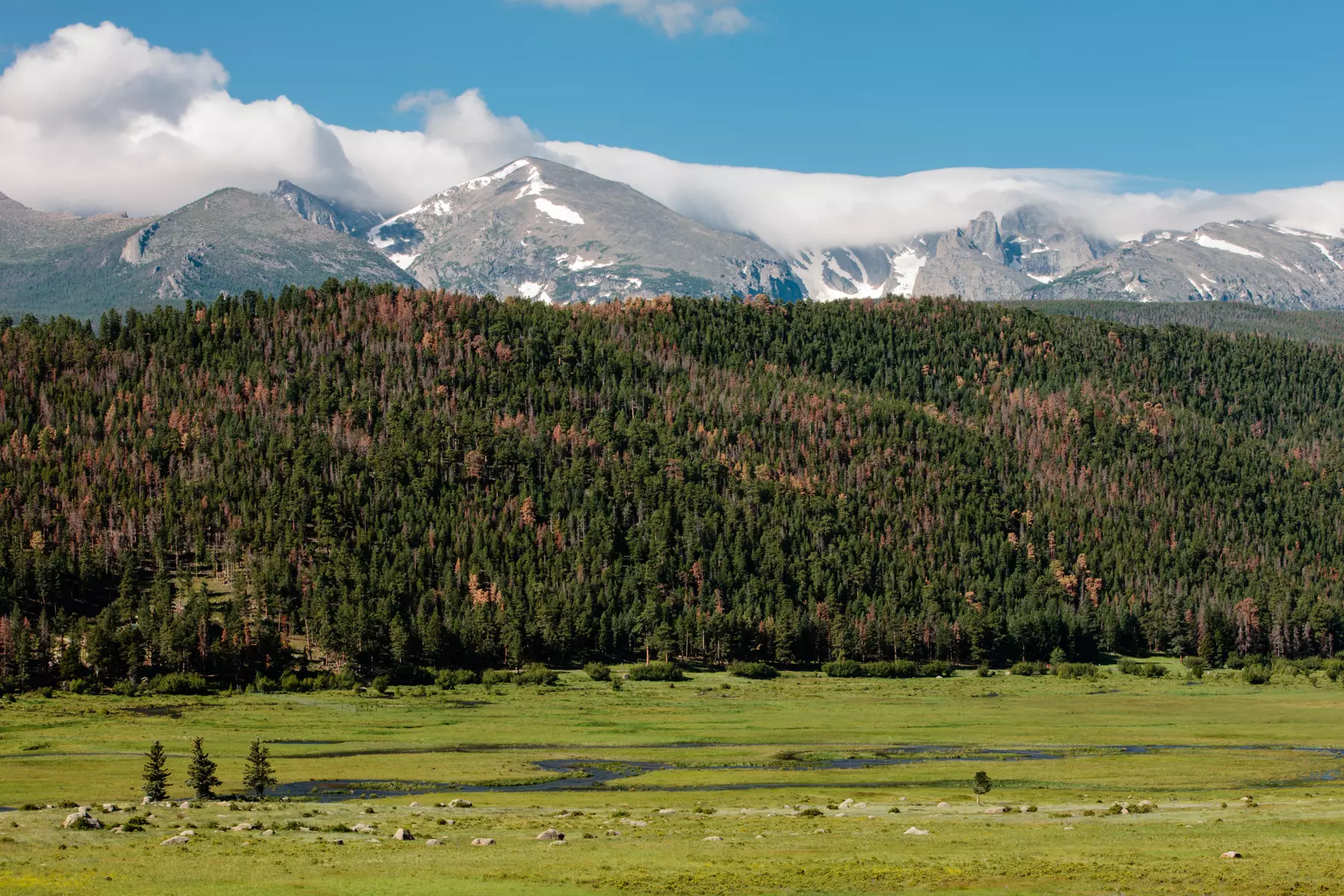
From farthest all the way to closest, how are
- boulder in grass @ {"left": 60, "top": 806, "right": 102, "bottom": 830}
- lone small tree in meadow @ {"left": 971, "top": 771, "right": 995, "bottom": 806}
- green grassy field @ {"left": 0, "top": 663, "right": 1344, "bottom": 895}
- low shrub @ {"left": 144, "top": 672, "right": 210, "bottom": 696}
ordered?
low shrub @ {"left": 144, "top": 672, "right": 210, "bottom": 696}
lone small tree in meadow @ {"left": 971, "top": 771, "right": 995, "bottom": 806}
boulder in grass @ {"left": 60, "top": 806, "right": 102, "bottom": 830}
green grassy field @ {"left": 0, "top": 663, "right": 1344, "bottom": 895}

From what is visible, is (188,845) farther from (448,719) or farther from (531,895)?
(448,719)

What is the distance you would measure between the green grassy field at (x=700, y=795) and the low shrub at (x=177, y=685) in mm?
6573

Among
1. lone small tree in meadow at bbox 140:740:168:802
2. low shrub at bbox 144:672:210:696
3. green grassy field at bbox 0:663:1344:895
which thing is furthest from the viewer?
low shrub at bbox 144:672:210:696

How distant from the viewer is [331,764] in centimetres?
11812

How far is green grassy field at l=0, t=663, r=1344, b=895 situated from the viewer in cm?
6328

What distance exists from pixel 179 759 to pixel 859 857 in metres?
75.9

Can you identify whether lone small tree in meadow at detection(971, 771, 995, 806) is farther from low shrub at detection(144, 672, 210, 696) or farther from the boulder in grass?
low shrub at detection(144, 672, 210, 696)

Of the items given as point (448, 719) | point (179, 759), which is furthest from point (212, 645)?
point (179, 759)

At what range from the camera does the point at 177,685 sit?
17988 centimetres

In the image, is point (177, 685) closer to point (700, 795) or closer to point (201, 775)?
point (201, 775)

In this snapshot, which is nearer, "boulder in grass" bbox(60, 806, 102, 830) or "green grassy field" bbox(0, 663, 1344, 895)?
"green grassy field" bbox(0, 663, 1344, 895)

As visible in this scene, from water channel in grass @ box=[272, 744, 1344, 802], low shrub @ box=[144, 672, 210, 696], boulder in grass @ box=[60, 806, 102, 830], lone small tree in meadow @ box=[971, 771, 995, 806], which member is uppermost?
boulder in grass @ box=[60, 806, 102, 830]

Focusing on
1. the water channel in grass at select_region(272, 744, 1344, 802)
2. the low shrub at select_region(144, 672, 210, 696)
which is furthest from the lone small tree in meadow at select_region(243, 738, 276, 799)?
the low shrub at select_region(144, 672, 210, 696)

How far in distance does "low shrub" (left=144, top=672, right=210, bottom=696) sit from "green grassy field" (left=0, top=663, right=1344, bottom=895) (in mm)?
6573
